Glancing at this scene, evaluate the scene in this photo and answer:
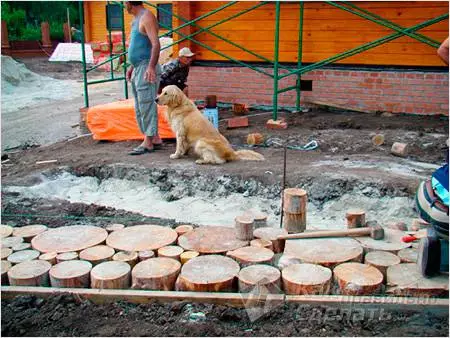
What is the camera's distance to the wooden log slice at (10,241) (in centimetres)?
383

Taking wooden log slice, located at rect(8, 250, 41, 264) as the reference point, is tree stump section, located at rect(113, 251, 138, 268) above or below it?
above

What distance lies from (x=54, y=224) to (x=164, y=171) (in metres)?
1.80

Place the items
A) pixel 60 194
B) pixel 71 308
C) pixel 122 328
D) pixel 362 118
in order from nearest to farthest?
pixel 122 328, pixel 71 308, pixel 60 194, pixel 362 118

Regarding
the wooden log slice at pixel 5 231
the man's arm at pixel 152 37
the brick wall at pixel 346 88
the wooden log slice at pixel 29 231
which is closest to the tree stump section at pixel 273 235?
the wooden log slice at pixel 29 231

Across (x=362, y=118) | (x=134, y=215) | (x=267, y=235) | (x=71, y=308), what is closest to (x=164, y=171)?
(x=134, y=215)

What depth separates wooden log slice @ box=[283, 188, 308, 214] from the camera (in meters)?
3.81

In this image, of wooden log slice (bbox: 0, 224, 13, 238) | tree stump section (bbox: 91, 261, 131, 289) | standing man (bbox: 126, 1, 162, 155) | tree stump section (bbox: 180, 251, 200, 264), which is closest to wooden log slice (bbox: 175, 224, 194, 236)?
tree stump section (bbox: 180, 251, 200, 264)

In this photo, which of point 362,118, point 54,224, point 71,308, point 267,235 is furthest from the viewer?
point 362,118

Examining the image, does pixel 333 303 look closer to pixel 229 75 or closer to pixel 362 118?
pixel 362 118

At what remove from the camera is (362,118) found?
857 cm

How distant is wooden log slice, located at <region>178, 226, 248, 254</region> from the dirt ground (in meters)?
0.61

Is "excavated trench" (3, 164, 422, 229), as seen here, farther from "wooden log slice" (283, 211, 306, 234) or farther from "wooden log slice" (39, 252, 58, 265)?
"wooden log slice" (39, 252, 58, 265)

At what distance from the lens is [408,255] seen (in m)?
3.49

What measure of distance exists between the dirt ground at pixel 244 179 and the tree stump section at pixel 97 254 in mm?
394
